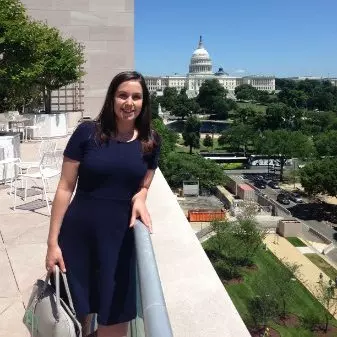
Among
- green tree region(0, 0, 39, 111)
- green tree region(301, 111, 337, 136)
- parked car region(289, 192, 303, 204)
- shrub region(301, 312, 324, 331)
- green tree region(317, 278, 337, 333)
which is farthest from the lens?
green tree region(301, 111, 337, 136)

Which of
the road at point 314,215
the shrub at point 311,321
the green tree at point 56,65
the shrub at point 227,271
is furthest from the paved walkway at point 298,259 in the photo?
the green tree at point 56,65

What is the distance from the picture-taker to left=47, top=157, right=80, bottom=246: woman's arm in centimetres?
217

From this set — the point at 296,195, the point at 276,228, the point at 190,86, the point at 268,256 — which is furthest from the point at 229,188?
the point at 190,86

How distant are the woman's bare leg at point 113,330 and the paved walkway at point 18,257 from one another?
1.05m

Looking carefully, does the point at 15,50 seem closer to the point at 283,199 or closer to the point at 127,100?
the point at 127,100

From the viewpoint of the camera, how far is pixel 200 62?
181 m

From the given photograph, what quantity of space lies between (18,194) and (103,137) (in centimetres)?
484

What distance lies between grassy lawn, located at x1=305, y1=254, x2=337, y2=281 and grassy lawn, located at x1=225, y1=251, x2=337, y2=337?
99.7 inches

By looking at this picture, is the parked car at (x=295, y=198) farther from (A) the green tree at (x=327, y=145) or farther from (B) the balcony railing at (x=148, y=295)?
(B) the balcony railing at (x=148, y=295)

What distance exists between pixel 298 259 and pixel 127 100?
30.2 metres

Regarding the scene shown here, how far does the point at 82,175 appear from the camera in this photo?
2180 millimetres

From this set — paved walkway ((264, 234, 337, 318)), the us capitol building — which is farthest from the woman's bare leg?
the us capitol building

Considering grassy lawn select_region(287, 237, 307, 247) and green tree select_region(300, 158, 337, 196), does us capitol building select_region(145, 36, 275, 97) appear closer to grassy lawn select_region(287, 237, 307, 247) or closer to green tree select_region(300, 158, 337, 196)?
green tree select_region(300, 158, 337, 196)

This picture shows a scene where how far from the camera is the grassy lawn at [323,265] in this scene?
28.8 metres
